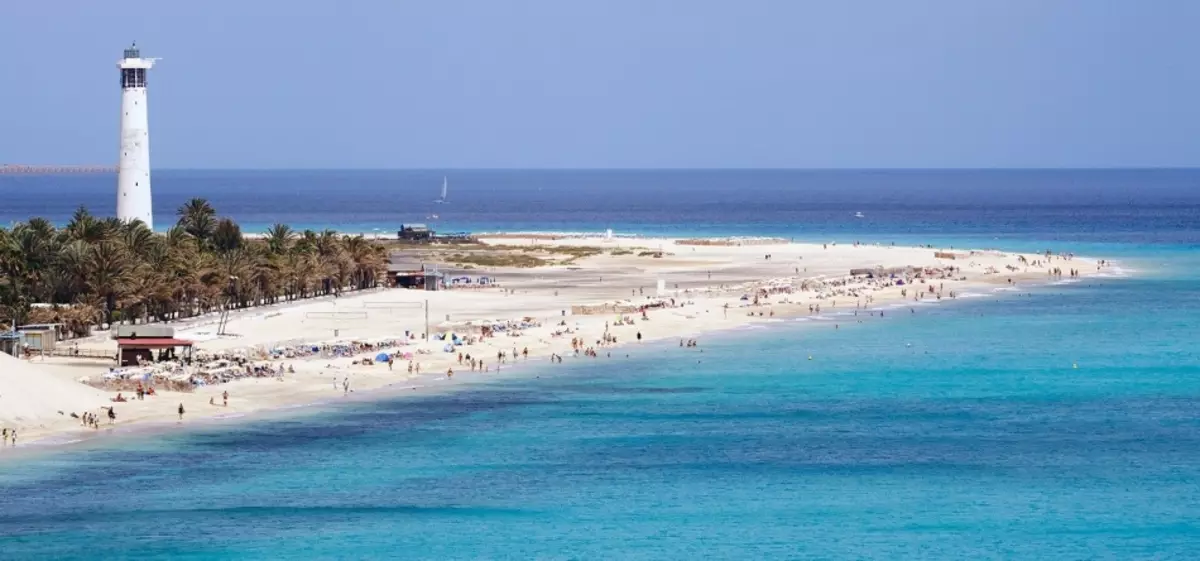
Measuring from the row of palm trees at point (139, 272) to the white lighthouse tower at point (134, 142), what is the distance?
215 inches

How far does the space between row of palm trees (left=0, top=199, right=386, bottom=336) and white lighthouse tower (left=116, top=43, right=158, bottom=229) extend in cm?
546

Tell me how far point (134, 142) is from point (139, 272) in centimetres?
2803

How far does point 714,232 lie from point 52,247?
124090 mm

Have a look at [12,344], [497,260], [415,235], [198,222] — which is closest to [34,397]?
[12,344]

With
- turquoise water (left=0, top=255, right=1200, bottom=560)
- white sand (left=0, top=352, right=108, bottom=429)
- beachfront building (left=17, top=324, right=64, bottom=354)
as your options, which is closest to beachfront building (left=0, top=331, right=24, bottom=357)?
beachfront building (left=17, top=324, right=64, bottom=354)

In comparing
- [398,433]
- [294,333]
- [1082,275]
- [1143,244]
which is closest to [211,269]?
[294,333]

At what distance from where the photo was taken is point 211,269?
85625 millimetres

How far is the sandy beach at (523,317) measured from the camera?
62.2 metres

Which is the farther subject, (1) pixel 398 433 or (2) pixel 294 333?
(2) pixel 294 333

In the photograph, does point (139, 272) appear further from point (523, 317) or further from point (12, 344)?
point (523, 317)

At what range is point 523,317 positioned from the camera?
90.5 meters

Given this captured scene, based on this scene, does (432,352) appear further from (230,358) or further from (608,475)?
(608,475)

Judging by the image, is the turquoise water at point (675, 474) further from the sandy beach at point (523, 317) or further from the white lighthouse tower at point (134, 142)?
the white lighthouse tower at point (134, 142)

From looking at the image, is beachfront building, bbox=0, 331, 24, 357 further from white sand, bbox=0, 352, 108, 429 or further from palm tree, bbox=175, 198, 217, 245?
palm tree, bbox=175, 198, 217, 245
